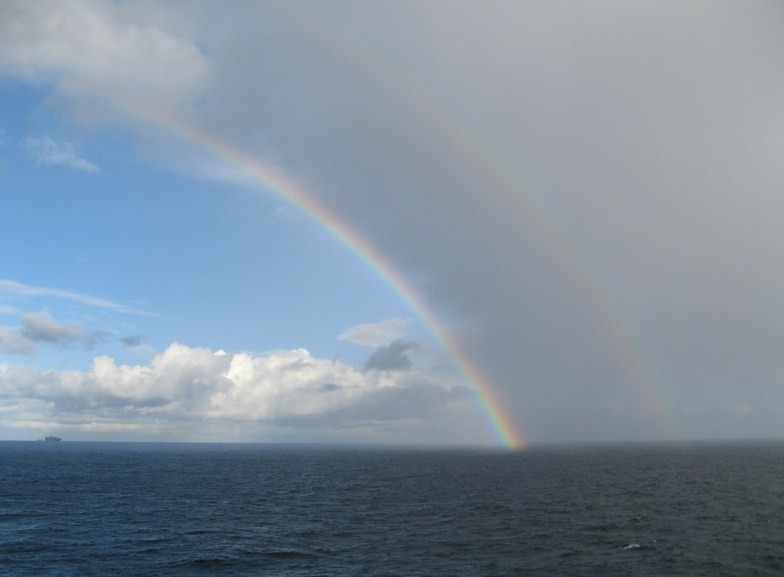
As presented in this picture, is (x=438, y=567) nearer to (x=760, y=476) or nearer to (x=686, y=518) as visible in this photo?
(x=686, y=518)

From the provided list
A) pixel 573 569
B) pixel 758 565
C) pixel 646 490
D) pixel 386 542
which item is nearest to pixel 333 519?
pixel 386 542

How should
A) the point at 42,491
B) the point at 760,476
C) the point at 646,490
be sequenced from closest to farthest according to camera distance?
the point at 646,490
the point at 42,491
the point at 760,476

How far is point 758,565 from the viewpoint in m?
45.5

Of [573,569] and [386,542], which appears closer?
[573,569]

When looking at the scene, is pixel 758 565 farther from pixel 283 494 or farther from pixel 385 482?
pixel 385 482

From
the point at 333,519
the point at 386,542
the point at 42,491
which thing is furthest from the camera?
the point at 42,491

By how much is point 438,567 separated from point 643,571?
49.3 ft

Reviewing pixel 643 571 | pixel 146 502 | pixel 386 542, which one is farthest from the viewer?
pixel 146 502

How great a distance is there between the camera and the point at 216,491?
113438mm

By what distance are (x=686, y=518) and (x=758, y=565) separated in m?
25.2

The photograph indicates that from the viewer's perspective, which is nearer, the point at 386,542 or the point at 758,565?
the point at 758,565

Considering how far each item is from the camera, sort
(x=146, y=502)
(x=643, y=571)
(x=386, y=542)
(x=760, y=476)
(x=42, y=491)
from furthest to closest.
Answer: (x=760, y=476)
(x=42, y=491)
(x=146, y=502)
(x=386, y=542)
(x=643, y=571)

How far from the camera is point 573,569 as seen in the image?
149ft

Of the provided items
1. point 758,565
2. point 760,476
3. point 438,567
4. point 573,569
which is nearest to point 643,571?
point 573,569
